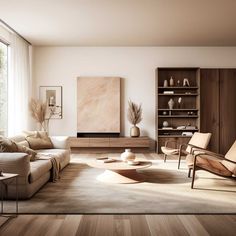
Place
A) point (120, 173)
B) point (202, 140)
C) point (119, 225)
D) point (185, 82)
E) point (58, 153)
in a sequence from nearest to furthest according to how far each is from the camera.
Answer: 1. point (119, 225)
2. point (120, 173)
3. point (58, 153)
4. point (202, 140)
5. point (185, 82)

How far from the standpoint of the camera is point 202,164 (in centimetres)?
453

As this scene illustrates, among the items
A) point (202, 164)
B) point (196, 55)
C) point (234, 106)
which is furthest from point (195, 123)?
point (202, 164)

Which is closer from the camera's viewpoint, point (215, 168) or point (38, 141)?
point (215, 168)

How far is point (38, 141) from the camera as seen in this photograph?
20.3 ft

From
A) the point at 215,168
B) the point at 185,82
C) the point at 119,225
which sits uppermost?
the point at 185,82

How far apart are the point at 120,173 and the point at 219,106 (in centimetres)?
459

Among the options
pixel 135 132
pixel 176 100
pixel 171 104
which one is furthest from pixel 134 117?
pixel 176 100

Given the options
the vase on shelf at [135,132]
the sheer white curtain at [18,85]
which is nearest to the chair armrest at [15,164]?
the sheer white curtain at [18,85]

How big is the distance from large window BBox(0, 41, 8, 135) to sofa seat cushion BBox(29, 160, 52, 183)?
285 centimetres

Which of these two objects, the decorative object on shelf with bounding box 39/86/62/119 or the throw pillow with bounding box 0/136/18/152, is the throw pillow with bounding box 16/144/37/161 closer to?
the throw pillow with bounding box 0/136/18/152

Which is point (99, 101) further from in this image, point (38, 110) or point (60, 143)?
point (60, 143)

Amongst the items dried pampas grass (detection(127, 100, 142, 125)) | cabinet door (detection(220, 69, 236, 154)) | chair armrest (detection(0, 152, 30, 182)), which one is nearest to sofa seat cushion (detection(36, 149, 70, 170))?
chair armrest (detection(0, 152, 30, 182))

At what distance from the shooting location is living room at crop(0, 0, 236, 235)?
341cm

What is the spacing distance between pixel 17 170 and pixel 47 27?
13.7ft
